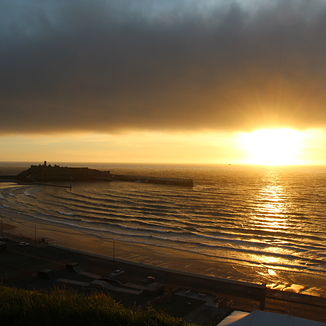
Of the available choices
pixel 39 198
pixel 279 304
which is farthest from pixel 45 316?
pixel 39 198

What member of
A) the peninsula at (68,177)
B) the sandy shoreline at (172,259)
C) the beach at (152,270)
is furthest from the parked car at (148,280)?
the peninsula at (68,177)

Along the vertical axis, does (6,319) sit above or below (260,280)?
above

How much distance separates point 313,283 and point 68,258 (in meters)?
21.2

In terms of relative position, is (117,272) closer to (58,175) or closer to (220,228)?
(220,228)

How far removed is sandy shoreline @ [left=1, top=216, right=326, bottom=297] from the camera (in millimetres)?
25672

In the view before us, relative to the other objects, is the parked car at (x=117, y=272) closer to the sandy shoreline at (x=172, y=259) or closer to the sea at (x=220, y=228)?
the sandy shoreline at (x=172, y=259)

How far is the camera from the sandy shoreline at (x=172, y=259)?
25.7 metres

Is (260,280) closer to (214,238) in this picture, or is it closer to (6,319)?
(214,238)

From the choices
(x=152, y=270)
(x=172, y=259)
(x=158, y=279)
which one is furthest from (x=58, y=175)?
(x=158, y=279)

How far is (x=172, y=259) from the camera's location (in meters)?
31.9

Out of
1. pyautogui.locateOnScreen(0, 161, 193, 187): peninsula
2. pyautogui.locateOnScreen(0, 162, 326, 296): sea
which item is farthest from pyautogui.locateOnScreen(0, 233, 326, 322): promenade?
pyautogui.locateOnScreen(0, 161, 193, 187): peninsula

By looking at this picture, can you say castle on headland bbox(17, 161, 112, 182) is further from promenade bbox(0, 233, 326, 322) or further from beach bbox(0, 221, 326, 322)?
promenade bbox(0, 233, 326, 322)

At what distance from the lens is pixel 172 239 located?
4066 cm

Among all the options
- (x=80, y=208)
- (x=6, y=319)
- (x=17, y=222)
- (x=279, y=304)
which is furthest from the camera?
(x=80, y=208)
